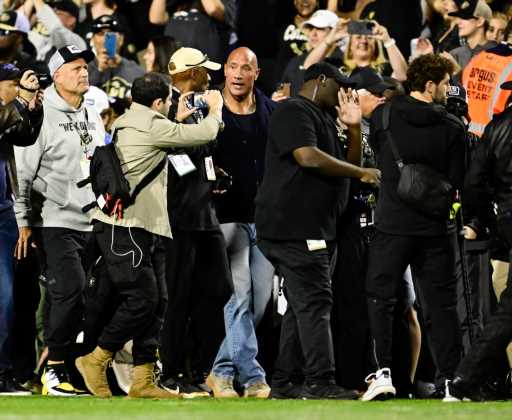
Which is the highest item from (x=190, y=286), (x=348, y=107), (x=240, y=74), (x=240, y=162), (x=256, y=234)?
(x=240, y=74)

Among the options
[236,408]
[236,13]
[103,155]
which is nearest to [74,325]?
[103,155]

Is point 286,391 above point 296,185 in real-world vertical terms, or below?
below

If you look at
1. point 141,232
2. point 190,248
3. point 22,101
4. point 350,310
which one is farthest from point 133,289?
point 350,310

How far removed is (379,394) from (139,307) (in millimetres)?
1725

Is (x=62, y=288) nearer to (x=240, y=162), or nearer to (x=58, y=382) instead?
(x=58, y=382)

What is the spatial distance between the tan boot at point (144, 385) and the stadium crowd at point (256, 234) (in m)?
0.01

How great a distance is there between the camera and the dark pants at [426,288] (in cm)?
956

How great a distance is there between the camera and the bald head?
11.0 m

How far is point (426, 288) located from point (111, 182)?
2250mm

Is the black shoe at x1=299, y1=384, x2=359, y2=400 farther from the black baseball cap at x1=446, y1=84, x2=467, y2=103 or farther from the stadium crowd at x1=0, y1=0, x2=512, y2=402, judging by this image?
the black baseball cap at x1=446, y1=84, x2=467, y2=103

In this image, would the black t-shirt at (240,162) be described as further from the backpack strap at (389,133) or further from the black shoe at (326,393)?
the black shoe at (326,393)

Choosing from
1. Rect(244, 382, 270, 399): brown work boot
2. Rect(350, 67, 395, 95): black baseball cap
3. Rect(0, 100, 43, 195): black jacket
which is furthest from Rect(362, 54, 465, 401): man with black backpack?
Rect(0, 100, 43, 195): black jacket

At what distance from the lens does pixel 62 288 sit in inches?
404

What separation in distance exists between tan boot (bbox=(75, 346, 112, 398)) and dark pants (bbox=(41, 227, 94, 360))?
0.34m
